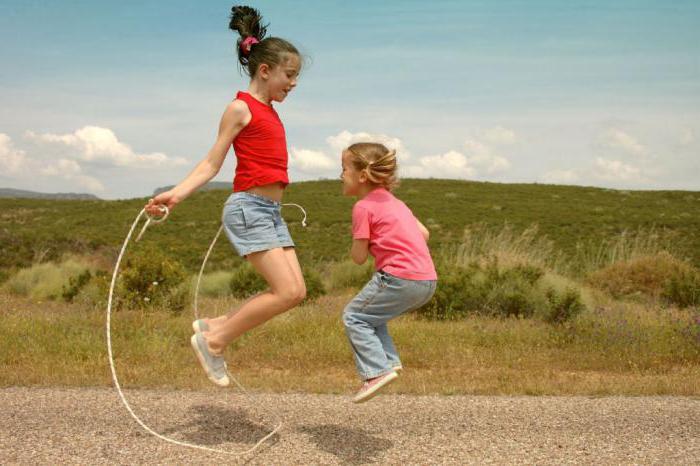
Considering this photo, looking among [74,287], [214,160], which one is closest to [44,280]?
[74,287]

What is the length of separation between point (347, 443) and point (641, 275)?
13905 mm

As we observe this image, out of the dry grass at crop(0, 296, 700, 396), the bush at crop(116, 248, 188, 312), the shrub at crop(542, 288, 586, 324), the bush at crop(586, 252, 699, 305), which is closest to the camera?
the dry grass at crop(0, 296, 700, 396)

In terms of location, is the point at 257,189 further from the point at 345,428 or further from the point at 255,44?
the point at 345,428

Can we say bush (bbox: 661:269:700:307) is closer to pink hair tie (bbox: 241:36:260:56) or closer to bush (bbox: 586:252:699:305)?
bush (bbox: 586:252:699:305)

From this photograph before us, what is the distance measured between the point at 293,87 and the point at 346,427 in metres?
2.53

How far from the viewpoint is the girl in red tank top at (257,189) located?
15.4 ft

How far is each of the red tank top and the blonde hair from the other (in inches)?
19.3

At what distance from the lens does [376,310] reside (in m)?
4.60

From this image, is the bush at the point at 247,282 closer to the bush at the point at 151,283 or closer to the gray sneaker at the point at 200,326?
the bush at the point at 151,283

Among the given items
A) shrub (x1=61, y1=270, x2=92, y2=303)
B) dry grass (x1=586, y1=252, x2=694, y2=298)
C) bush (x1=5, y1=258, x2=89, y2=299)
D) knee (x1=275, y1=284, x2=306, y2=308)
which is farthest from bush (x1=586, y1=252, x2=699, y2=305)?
knee (x1=275, y1=284, x2=306, y2=308)

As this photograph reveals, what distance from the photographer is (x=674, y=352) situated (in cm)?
900

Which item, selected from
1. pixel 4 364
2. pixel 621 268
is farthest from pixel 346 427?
pixel 621 268

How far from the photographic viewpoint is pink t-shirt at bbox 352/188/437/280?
177 inches

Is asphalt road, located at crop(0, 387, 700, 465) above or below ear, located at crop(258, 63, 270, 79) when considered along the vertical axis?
below
